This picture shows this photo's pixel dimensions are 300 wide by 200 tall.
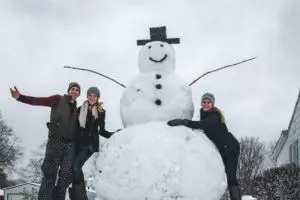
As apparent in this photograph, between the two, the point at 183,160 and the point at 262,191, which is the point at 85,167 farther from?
the point at 262,191

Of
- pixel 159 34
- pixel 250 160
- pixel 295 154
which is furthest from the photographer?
pixel 250 160

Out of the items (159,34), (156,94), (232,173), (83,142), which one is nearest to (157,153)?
(156,94)

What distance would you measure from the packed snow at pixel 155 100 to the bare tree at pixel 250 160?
37082 millimetres

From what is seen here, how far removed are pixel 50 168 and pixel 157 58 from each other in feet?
6.19

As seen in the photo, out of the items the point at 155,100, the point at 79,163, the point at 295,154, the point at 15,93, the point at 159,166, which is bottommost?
the point at 159,166

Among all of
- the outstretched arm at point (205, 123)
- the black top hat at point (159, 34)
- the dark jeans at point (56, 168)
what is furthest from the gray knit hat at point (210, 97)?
the dark jeans at point (56, 168)

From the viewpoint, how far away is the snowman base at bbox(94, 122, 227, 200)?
5.01 meters

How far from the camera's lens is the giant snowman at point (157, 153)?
5023mm

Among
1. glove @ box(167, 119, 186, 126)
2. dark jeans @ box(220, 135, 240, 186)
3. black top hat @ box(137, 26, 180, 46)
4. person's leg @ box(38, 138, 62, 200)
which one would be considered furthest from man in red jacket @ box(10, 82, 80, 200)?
dark jeans @ box(220, 135, 240, 186)

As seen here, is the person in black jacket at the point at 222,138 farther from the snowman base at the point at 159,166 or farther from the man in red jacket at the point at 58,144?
the man in red jacket at the point at 58,144

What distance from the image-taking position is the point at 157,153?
5074 mm

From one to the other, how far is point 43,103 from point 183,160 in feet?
5.87

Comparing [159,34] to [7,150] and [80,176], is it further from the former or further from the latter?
[7,150]

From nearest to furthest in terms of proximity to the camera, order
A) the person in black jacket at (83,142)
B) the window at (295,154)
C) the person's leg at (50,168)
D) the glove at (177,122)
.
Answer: the glove at (177,122), the person's leg at (50,168), the person in black jacket at (83,142), the window at (295,154)
